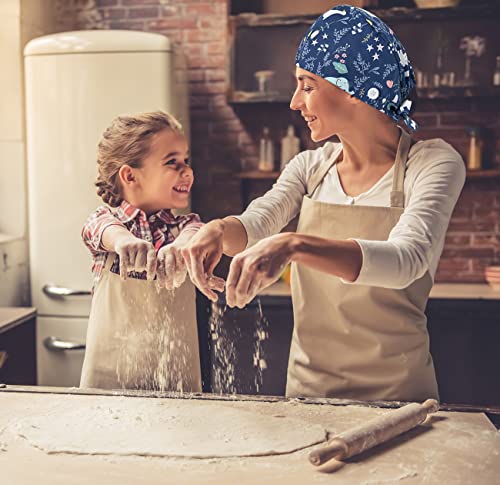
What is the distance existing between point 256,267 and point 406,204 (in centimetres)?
61

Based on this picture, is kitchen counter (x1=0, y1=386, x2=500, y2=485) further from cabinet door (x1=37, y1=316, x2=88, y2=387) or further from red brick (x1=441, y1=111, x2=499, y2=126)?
red brick (x1=441, y1=111, x2=499, y2=126)

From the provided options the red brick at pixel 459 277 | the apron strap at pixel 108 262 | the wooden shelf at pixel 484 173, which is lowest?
the red brick at pixel 459 277

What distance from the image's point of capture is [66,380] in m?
3.40

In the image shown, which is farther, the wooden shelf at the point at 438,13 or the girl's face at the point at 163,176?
the wooden shelf at the point at 438,13

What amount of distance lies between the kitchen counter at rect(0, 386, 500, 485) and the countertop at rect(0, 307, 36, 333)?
1.26m

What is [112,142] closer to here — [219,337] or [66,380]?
[219,337]

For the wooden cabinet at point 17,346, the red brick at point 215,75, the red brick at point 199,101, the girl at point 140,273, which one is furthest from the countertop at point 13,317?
the red brick at point 215,75

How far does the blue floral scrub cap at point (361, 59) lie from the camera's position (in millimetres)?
1771

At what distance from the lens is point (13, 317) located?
285 centimetres

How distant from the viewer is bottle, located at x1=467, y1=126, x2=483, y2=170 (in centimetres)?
359

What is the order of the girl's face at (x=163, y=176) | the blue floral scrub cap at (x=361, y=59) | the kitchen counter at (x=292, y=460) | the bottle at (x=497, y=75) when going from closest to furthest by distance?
1. the kitchen counter at (x=292, y=460)
2. the blue floral scrub cap at (x=361, y=59)
3. the girl's face at (x=163, y=176)
4. the bottle at (x=497, y=75)

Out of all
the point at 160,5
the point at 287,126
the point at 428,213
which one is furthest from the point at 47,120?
the point at 428,213

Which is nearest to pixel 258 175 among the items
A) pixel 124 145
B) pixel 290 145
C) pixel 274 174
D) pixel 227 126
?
pixel 274 174

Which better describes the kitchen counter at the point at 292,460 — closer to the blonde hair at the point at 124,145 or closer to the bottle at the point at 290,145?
the blonde hair at the point at 124,145
